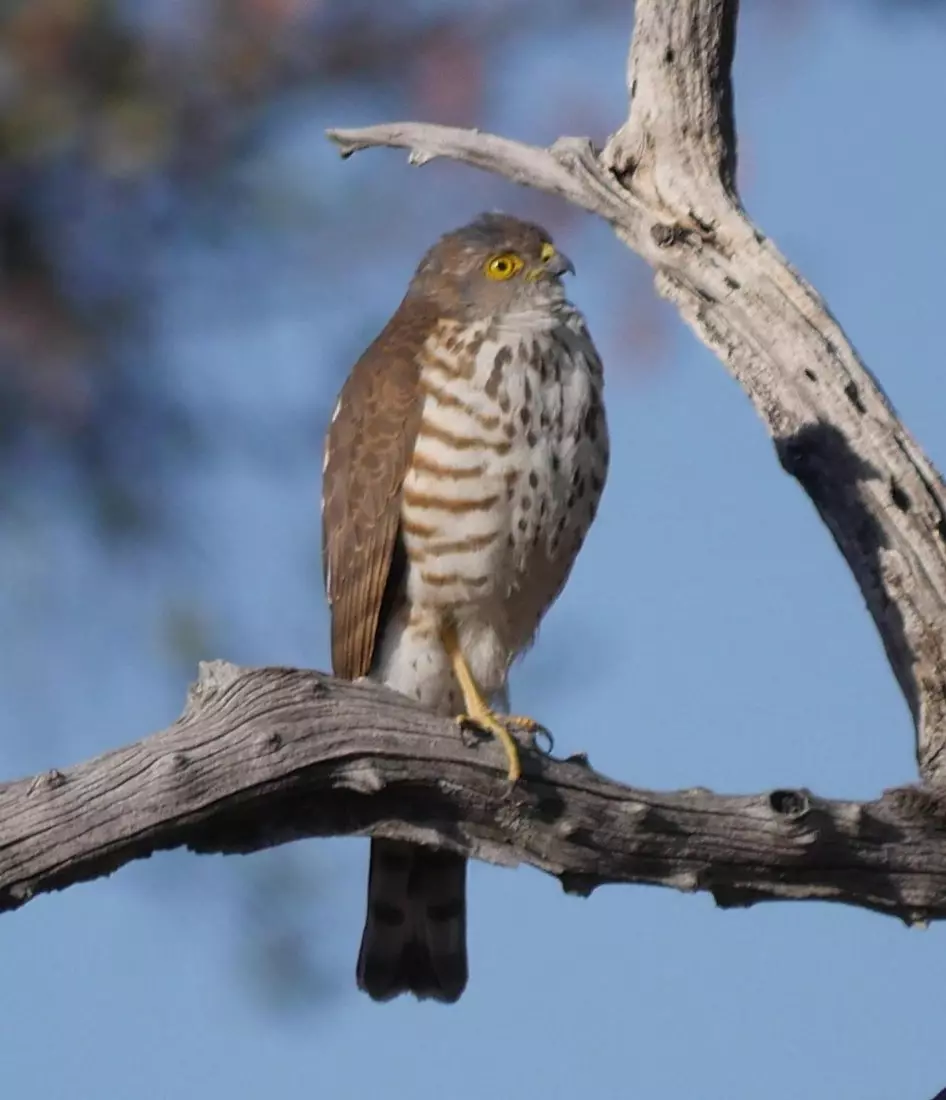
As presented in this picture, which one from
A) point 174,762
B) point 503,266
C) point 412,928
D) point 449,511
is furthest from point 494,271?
point 174,762

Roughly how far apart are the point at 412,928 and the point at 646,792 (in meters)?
1.18

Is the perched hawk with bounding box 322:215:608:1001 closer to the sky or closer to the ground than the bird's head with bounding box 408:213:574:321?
closer to the ground

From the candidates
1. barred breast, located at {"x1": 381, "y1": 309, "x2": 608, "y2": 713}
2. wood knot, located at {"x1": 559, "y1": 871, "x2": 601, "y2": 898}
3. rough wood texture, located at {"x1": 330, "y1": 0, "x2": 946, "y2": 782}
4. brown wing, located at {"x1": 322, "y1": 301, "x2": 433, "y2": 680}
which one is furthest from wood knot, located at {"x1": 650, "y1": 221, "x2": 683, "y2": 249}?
wood knot, located at {"x1": 559, "y1": 871, "x2": 601, "y2": 898}

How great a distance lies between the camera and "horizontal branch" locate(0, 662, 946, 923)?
3.32 meters

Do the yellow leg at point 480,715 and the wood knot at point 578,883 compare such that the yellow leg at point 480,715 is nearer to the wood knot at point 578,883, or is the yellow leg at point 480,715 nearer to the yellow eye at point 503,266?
the wood knot at point 578,883

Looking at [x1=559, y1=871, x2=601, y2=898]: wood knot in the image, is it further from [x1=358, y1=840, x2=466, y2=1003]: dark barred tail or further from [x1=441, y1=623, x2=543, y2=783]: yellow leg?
[x1=358, y1=840, x2=466, y2=1003]: dark barred tail

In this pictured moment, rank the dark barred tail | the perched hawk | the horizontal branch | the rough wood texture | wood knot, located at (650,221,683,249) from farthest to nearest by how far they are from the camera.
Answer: the dark barred tail, the perched hawk, wood knot, located at (650,221,683,249), the rough wood texture, the horizontal branch

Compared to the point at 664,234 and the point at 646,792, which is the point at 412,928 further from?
the point at 664,234

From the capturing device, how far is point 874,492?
13.7 feet

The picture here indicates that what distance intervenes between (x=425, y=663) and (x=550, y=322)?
2.89 ft

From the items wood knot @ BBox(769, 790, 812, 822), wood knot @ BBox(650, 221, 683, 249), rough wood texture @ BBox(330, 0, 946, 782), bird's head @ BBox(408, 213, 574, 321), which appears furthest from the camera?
bird's head @ BBox(408, 213, 574, 321)

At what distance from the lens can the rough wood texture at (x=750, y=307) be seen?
4.14 meters

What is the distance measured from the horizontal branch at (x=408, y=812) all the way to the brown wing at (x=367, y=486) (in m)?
0.97

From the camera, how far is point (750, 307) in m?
4.30
